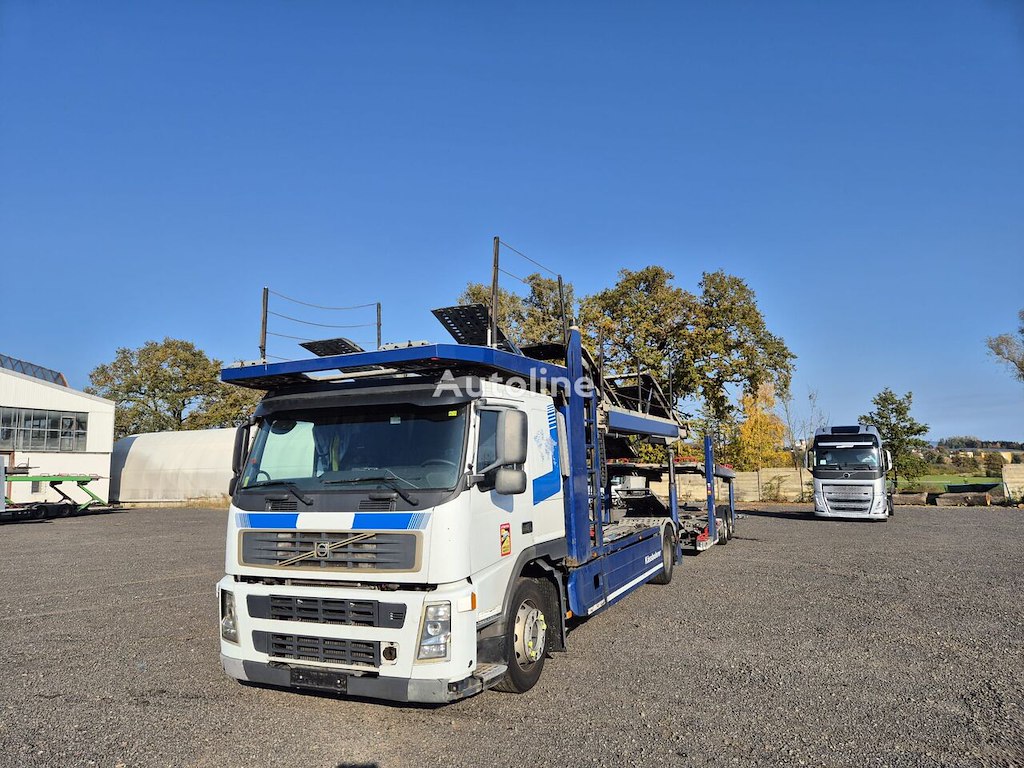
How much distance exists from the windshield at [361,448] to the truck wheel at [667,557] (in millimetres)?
5855

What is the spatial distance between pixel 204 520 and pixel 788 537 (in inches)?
809

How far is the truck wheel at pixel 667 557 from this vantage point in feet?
32.8

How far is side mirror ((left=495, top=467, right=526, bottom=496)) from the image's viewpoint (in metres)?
4.84

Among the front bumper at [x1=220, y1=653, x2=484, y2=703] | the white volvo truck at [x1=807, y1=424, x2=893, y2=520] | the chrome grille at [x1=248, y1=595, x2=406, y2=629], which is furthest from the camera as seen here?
the white volvo truck at [x1=807, y1=424, x2=893, y2=520]

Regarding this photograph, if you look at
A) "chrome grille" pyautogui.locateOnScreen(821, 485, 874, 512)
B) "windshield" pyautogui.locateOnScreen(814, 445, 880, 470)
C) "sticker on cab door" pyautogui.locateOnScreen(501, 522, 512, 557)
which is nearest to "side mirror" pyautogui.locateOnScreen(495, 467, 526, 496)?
"sticker on cab door" pyautogui.locateOnScreen(501, 522, 512, 557)

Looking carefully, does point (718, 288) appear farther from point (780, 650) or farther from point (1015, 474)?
point (780, 650)

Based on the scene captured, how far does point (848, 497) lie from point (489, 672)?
1938cm

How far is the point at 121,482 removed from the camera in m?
38.8

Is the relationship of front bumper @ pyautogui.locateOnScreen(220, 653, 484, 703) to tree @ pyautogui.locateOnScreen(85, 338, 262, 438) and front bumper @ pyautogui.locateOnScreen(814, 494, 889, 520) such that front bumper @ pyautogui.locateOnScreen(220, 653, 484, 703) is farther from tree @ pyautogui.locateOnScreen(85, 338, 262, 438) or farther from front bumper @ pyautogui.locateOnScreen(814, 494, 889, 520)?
tree @ pyautogui.locateOnScreen(85, 338, 262, 438)

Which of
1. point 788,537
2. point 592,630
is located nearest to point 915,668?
point 592,630

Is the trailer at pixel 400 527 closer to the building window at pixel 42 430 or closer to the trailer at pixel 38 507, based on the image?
the trailer at pixel 38 507

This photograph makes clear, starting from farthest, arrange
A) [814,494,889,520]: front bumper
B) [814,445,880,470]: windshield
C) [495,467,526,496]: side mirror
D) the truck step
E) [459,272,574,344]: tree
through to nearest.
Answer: [459,272,574,344]: tree
[814,445,880,470]: windshield
[814,494,889,520]: front bumper
[495,467,526,496]: side mirror
the truck step

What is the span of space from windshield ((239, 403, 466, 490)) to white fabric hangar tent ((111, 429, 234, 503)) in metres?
33.3

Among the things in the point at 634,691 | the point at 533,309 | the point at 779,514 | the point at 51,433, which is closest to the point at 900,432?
the point at 779,514
